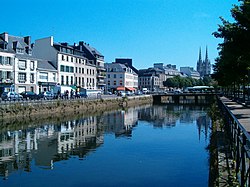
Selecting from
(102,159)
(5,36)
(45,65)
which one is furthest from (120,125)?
(45,65)

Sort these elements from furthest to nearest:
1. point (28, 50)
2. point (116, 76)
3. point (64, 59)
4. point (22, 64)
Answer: point (116, 76), point (64, 59), point (28, 50), point (22, 64)

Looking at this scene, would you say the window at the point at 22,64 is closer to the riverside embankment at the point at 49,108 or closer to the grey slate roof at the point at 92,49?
the riverside embankment at the point at 49,108

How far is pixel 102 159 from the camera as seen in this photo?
57.2 ft

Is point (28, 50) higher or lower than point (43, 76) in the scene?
higher

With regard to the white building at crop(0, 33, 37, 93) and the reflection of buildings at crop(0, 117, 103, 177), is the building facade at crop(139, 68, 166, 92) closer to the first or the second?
the white building at crop(0, 33, 37, 93)

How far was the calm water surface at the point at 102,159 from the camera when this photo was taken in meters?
13.8

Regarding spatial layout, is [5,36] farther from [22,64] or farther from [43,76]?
[43,76]

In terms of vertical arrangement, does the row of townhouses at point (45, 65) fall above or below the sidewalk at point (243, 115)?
above

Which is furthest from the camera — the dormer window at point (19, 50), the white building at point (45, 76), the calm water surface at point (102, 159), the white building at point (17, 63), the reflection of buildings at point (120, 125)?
the white building at point (45, 76)

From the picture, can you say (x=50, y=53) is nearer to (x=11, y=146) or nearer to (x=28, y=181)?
(x=11, y=146)

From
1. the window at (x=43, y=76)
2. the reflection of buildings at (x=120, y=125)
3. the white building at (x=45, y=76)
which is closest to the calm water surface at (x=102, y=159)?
the reflection of buildings at (x=120, y=125)

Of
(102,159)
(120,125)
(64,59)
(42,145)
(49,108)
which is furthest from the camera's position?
(64,59)

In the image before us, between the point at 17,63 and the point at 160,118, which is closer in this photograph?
the point at 160,118

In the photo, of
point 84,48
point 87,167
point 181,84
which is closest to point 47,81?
point 84,48
